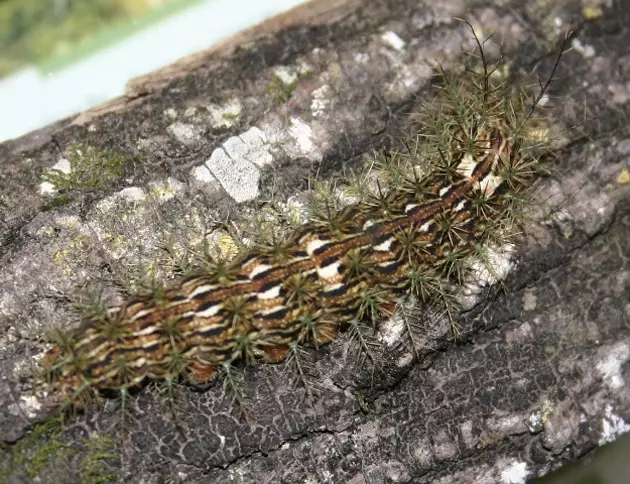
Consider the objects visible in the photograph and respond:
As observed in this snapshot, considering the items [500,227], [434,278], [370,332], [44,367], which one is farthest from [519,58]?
[44,367]

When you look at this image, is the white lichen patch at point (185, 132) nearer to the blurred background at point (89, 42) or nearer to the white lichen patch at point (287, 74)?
the white lichen patch at point (287, 74)

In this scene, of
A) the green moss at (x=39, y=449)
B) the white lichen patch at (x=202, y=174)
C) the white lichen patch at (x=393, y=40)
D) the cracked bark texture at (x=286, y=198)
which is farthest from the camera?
the white lichen patch at (x=393, y=40)

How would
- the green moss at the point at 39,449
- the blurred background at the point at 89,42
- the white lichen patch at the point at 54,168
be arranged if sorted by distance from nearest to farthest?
the green moss at the point at 39,449 → the white lichen patch at the point at 54,168 → the blurred background at the point at 89,42

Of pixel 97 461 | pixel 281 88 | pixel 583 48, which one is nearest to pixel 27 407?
pixel 97 461

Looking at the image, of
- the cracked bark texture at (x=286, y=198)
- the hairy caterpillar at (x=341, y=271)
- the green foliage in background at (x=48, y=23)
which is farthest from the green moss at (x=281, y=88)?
the green foliage in background at (x=48, y=23)

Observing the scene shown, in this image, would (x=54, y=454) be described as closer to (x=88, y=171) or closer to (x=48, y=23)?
(x=88, y=171)

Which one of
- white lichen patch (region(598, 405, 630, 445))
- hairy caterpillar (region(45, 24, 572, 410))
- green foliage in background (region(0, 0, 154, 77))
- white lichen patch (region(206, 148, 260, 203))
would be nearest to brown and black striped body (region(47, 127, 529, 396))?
hairy caterpillar (region(45, 24, 572, 410))

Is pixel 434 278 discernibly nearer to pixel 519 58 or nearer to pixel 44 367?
pixel 519 58
